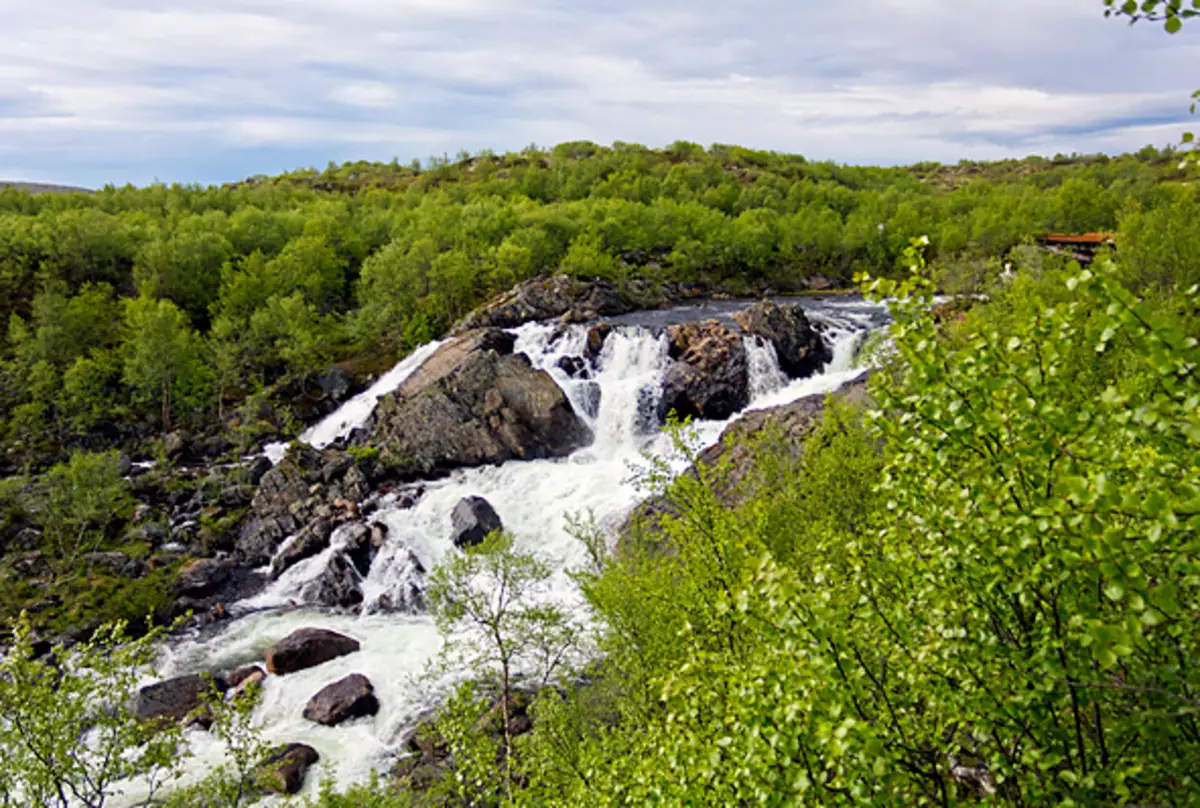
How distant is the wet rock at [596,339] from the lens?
→ 2191 inches

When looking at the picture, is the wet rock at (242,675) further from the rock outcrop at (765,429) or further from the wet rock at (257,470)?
the wet rock at (257,470)

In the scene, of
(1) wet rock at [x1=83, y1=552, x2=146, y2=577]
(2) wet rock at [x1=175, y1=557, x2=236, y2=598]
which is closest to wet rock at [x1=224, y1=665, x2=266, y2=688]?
(2) wet rock at [x1=175, y1=557, x2=236, y2=598]

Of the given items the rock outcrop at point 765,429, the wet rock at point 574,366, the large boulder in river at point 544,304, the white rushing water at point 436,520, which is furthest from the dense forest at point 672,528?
the large boulder in river at point 544,304

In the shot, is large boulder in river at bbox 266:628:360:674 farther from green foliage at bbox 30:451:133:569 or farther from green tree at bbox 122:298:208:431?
green tree at bbox 122:298:208:431

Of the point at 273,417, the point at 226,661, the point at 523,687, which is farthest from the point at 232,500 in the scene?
the point at 523,687

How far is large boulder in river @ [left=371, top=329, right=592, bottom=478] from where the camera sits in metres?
48.6

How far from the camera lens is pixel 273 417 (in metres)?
61.8

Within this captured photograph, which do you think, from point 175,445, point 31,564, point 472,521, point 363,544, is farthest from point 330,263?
point 472,521

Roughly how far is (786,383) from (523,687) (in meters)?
30.7

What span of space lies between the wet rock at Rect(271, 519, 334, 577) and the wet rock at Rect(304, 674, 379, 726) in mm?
13513

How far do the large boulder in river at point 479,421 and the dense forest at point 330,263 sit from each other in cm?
1506

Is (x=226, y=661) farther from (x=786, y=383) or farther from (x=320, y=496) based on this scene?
(x=786, y=383)

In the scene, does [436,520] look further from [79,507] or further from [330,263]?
[330,263]

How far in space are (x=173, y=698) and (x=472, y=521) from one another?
16165 mm
